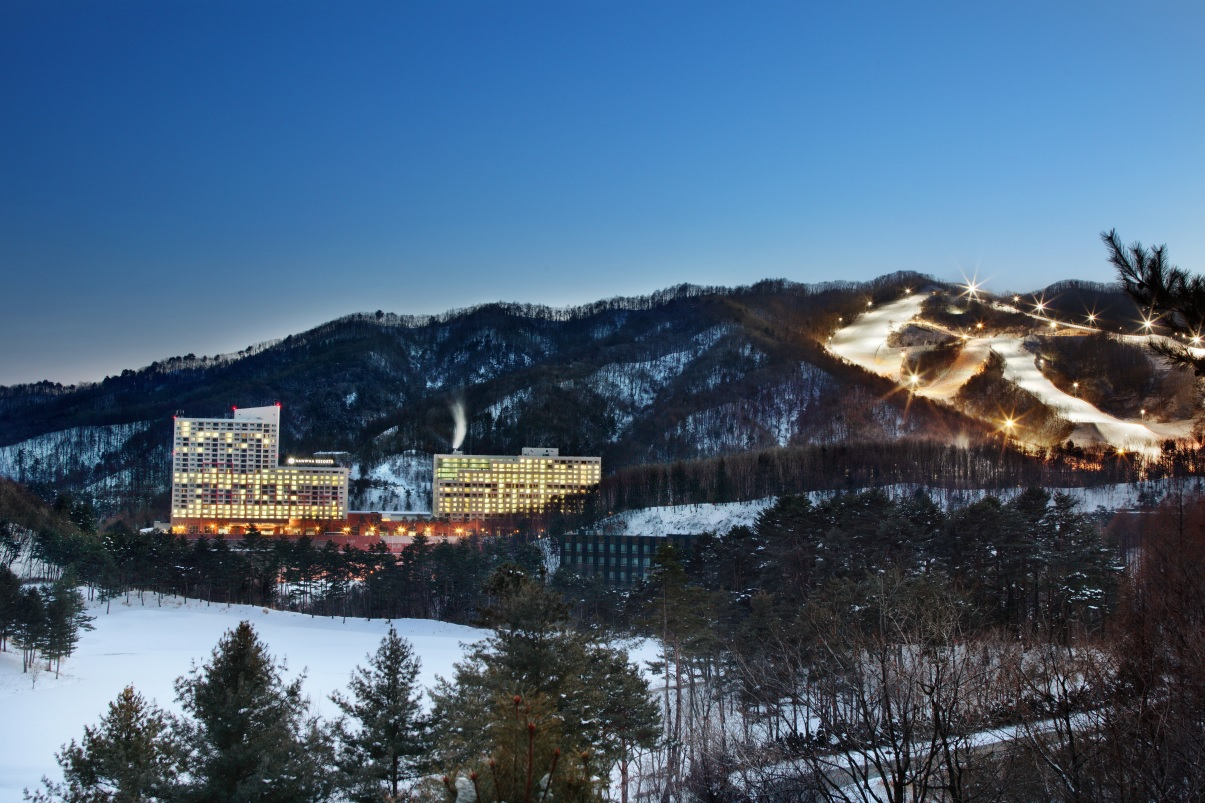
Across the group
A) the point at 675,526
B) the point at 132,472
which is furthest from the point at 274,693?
the point at 132,472

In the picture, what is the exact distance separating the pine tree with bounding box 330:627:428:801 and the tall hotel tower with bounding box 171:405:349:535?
352 feet

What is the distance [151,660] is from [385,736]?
3235 centimetres

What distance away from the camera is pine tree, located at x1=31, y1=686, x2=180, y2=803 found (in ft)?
46.6

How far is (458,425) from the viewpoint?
180m

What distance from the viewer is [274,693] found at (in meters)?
16.0

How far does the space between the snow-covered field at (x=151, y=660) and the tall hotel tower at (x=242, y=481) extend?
63.2 meters

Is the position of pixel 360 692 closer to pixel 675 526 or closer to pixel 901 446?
pixel 675 526

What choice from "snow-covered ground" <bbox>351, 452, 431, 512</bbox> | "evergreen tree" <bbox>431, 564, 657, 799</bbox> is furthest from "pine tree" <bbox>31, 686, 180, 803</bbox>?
"snow-covered ground" <bbox>351, 452, 431, 512</bbox>

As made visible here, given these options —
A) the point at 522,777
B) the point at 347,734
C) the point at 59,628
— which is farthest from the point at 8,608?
the point at 522,777

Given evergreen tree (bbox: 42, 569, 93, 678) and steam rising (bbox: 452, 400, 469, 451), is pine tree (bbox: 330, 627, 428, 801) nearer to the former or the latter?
evergreen tree (bbox: 42, 569, 93, 678)

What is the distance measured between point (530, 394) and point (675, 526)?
363 ft

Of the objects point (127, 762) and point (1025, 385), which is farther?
point (1025, 385)

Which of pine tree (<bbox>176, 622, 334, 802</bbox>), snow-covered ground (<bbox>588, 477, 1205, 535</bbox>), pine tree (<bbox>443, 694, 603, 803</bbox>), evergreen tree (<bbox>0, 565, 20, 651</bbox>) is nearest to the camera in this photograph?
pine tree (<bbox>443, 694, 603, 803</bbox>)

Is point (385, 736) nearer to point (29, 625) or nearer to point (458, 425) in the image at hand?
point (29, 625)
